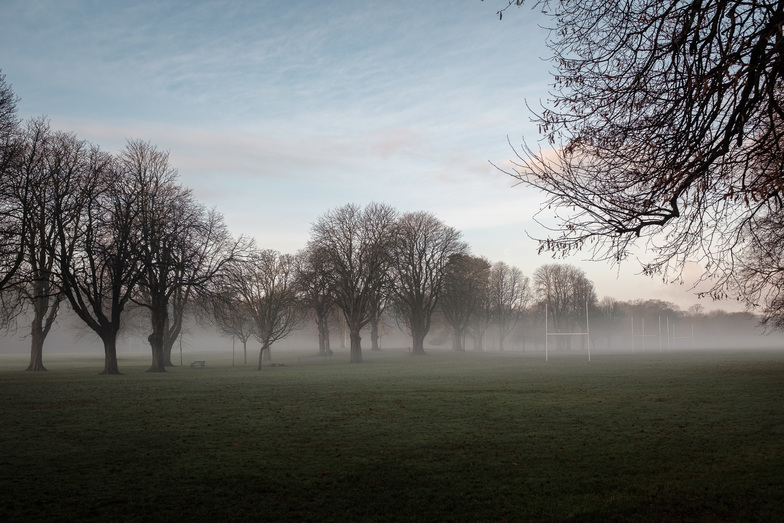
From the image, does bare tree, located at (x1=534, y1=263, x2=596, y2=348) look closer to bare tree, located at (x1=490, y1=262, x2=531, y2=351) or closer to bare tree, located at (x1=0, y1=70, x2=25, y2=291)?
bare tree, located at (x1=490, y1=262, x2=531, y2=351)

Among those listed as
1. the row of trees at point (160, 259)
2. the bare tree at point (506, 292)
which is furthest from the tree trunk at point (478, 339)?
the row of trees at point (160, 259)

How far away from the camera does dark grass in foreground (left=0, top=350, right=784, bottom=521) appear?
7137 millimetres

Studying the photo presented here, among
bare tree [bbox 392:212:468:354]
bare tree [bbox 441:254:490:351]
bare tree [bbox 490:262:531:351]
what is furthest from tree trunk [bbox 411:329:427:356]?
bare tree [bbox 490:262:531:351]

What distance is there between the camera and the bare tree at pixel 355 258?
49.8 meters

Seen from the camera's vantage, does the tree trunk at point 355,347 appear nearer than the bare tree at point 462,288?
Yes

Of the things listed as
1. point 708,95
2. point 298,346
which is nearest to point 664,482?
point 708,95

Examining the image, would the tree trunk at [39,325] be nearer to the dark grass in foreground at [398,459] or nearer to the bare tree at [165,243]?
the bare tree at [165,243]

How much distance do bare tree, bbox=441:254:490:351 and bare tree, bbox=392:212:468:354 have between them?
0.85 meters

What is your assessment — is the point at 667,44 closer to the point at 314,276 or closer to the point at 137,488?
the point at 137,488

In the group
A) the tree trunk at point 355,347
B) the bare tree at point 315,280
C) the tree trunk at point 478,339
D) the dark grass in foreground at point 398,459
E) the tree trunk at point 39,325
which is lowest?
the tree trunk at point 478,339

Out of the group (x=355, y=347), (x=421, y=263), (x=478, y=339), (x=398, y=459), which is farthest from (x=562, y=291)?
(x=398, y=459)

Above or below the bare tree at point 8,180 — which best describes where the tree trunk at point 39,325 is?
below

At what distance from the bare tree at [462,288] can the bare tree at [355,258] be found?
31.9 ft

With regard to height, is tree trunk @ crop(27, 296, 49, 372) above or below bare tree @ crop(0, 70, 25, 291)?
below
